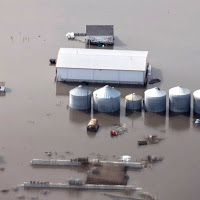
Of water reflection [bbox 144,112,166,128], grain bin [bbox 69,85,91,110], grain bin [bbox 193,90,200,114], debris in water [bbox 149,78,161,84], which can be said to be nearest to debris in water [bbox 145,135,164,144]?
water reflection [bbox 144,112,166,128]

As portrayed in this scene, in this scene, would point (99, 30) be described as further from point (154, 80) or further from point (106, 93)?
point (106, 93)

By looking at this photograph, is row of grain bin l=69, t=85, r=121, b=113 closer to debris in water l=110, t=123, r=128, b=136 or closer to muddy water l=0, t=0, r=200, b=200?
muddy water l=0, t=0, r=200, b=200

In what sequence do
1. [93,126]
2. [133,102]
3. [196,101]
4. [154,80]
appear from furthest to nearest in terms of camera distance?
[154,80] → [133,102] → [196,101] → [93,126]

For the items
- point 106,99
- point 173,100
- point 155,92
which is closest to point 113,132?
point 106,99

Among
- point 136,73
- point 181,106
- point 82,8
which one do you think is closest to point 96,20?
point 82,8

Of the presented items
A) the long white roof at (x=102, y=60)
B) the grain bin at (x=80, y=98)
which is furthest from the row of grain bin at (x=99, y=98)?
the long white roof at (x=102, y=60)

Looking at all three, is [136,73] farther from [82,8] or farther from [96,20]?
[82,8]
